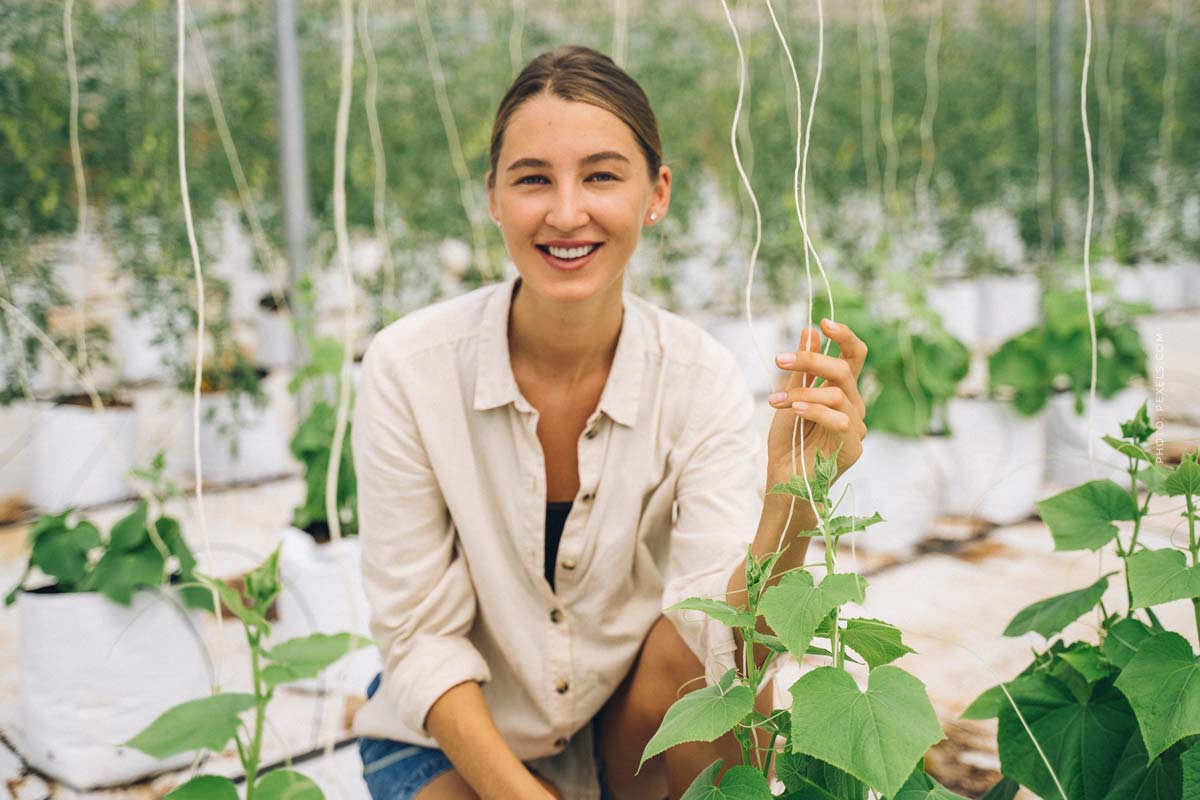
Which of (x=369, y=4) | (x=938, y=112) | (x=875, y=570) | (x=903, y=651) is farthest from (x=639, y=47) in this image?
(x=903, y=651)

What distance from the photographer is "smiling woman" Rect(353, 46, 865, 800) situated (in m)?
1.19

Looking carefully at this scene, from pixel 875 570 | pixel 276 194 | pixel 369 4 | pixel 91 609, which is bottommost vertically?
pixel 875 570

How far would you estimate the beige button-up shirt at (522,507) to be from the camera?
1.26 metres

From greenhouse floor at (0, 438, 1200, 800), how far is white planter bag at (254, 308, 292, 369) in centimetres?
74

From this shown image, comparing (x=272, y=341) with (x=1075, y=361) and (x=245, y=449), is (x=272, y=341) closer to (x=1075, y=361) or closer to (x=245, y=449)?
(x=245, y=449)

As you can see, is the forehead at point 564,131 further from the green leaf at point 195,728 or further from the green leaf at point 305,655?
the green leaf at point 195,728

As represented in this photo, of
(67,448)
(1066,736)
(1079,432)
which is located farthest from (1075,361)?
(67,448)

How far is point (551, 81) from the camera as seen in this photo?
1178 millimetres

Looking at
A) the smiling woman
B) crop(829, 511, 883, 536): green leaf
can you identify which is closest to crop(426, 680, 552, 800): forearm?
the smiling woman

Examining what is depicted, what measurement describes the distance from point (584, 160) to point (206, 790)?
0.74 meters

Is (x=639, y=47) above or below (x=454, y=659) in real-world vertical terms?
above

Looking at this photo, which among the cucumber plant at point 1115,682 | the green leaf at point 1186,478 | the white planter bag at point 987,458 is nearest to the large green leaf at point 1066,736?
the cucumber plant at point 1115,682

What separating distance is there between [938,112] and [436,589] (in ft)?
11.4

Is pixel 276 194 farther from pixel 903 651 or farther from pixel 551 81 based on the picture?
pixel 903 651
